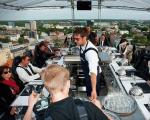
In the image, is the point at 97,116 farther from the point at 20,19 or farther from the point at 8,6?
the point at 20,19

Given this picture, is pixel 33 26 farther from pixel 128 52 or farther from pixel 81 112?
pixel 81 112

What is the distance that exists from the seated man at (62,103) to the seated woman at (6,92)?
1432mm

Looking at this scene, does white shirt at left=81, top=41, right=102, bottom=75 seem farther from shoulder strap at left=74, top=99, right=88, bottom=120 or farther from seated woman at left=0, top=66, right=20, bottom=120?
shoulder strap at left=74, top=99, right=88, bottom=120

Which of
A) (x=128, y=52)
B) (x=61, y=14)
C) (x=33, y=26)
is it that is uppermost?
(x=61, y=14)

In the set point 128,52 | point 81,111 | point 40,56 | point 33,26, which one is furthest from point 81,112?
point 33,26

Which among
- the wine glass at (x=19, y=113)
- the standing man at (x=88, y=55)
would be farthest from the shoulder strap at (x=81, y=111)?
the standing man at (x=88, y=55)

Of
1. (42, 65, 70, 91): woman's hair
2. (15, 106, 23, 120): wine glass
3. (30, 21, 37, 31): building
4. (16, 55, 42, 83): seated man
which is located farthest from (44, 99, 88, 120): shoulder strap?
(30, 21, 37, 31): building

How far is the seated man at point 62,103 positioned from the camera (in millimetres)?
1354

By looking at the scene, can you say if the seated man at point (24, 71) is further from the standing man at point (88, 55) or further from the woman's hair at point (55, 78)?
the woman's hair at point (55, 78)

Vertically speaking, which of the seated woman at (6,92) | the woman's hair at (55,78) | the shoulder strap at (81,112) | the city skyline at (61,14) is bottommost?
the seated woman at (6,92)

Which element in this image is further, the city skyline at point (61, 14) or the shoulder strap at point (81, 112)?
the city skyline at point (61, 14)

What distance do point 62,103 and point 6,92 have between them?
2010mm

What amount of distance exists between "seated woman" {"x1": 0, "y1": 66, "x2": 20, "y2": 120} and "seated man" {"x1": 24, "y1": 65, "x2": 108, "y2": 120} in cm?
143

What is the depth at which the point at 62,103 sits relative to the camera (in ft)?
4.56
